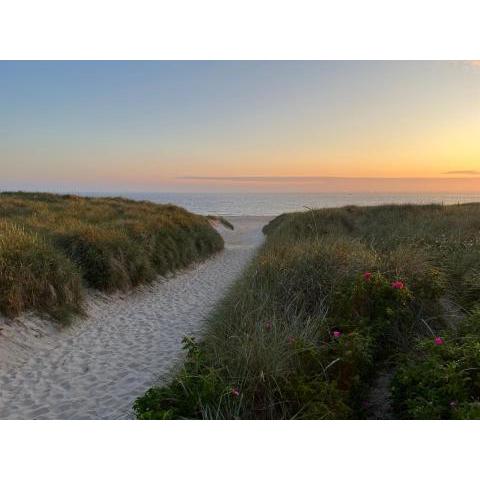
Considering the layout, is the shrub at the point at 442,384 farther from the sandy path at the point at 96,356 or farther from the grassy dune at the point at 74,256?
the grassy dune at the point at 74,256

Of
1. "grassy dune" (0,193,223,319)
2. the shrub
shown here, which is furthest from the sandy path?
the shrub

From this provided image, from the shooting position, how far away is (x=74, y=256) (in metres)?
10.4

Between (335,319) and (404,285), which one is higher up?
(404,285)

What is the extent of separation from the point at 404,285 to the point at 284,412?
3.09 m

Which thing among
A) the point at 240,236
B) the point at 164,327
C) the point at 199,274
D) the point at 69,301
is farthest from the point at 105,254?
the point at 240,236

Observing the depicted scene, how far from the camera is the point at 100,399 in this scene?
549 cm

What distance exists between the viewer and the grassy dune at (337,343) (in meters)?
4.19

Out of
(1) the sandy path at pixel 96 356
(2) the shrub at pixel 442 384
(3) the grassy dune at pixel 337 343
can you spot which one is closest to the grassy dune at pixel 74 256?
(1) the sandy path at pixel 96 356

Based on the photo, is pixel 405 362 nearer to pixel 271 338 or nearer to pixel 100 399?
pixel 271 338

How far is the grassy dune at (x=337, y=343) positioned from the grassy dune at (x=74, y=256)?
3287mm

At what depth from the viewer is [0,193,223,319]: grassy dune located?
7855 mm

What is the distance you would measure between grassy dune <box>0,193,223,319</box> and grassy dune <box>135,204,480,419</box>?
3.29 m

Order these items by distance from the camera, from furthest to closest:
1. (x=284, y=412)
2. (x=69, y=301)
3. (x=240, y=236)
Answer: (x=240, y=236)
(x=69, y=301)
(x=284, y=412)

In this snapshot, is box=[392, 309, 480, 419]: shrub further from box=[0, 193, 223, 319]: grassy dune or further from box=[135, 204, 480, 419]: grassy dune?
box=[0, 193, 223, 319]: grassy dune
